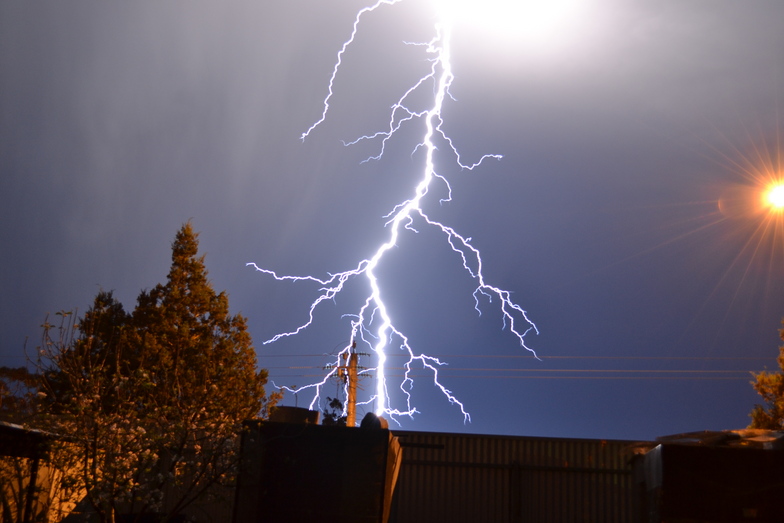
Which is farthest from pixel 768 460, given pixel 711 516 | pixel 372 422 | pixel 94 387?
pixel 94 387

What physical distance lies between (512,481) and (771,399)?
504 cm

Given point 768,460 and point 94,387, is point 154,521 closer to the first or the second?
point 94,387

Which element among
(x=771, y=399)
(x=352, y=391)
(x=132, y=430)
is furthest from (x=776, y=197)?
(x=352, y=391)

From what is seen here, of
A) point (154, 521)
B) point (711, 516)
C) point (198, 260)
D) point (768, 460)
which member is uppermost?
point (198, 260)

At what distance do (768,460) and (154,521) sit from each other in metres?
7.51

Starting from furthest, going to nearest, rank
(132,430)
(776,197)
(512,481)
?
1. (512,481)
2. (776,197)
3. (132,430)

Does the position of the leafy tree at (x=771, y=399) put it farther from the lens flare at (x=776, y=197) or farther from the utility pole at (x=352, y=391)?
the utility pole at (x=352, y=391)

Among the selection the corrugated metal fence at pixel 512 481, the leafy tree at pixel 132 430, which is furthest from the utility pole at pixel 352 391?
the leafy tree at pixel 132 430

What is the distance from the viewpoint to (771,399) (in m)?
12.4

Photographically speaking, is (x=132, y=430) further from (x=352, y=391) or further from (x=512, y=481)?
(x=352, y=391)

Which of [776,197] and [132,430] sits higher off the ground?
[776,197]

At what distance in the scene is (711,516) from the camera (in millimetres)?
7109

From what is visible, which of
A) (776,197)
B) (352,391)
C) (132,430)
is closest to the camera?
(132,430)

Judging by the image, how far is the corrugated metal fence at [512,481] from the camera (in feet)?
39.1
